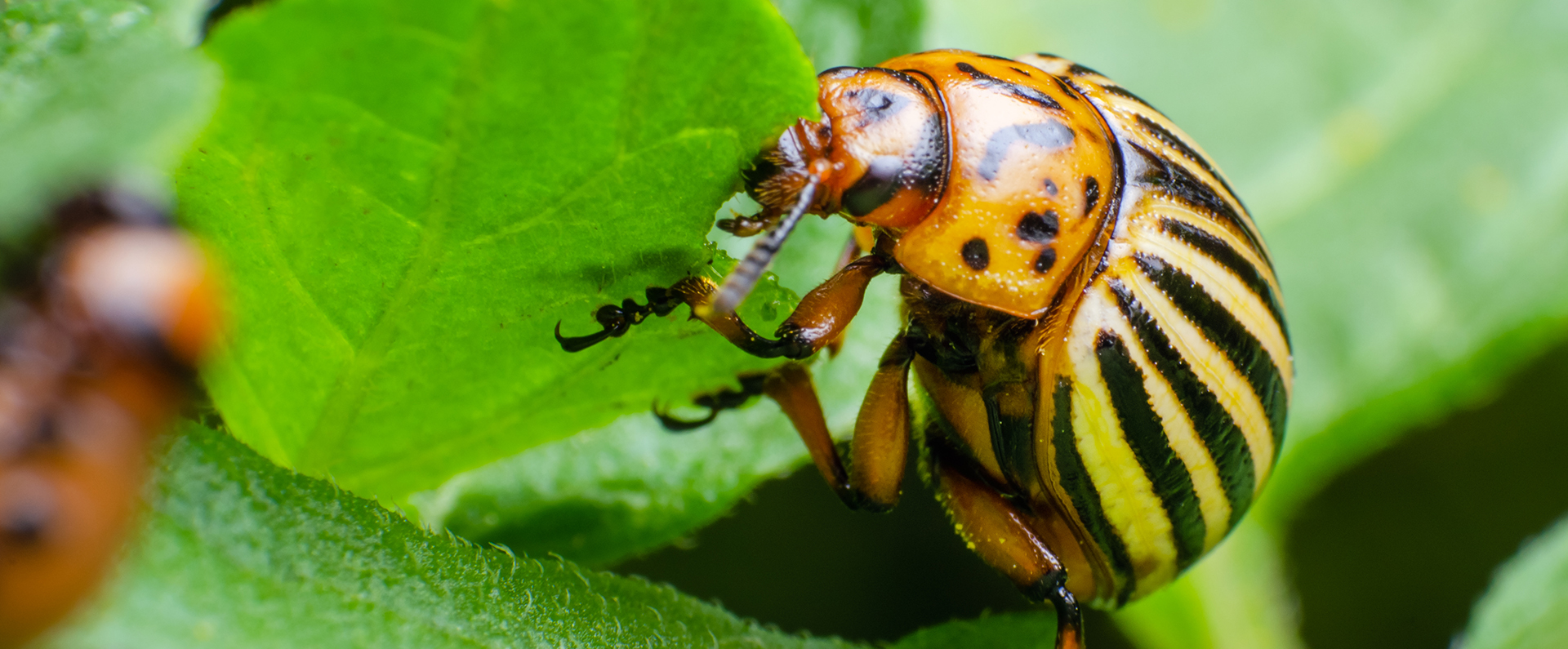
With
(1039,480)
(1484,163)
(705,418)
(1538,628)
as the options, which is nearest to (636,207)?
(705,418)

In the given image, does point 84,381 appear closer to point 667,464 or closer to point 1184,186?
point 667,464

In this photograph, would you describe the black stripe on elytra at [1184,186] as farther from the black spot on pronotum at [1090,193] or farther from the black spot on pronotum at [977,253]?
the black spot on pronotum at [977,253]

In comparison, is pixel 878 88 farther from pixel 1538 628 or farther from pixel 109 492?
pixel 1538 628

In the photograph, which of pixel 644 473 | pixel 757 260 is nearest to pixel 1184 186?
pixel 757 260

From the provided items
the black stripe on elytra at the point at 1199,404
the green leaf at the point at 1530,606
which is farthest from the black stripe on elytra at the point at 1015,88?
the green leaf at the point at 1530,606

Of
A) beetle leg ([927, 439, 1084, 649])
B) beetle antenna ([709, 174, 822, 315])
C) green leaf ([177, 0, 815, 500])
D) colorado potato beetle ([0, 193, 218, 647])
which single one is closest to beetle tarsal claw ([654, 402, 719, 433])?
green leaf ([177, 0, 815, 500])

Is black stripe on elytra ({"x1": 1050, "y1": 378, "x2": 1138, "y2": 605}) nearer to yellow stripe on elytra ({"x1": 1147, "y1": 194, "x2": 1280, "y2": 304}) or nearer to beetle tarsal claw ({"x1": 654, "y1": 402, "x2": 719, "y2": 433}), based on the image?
yellow stripe on elytra ({"x1": 1147, "y1": 194, "x2": 1280, "y2": 304})
